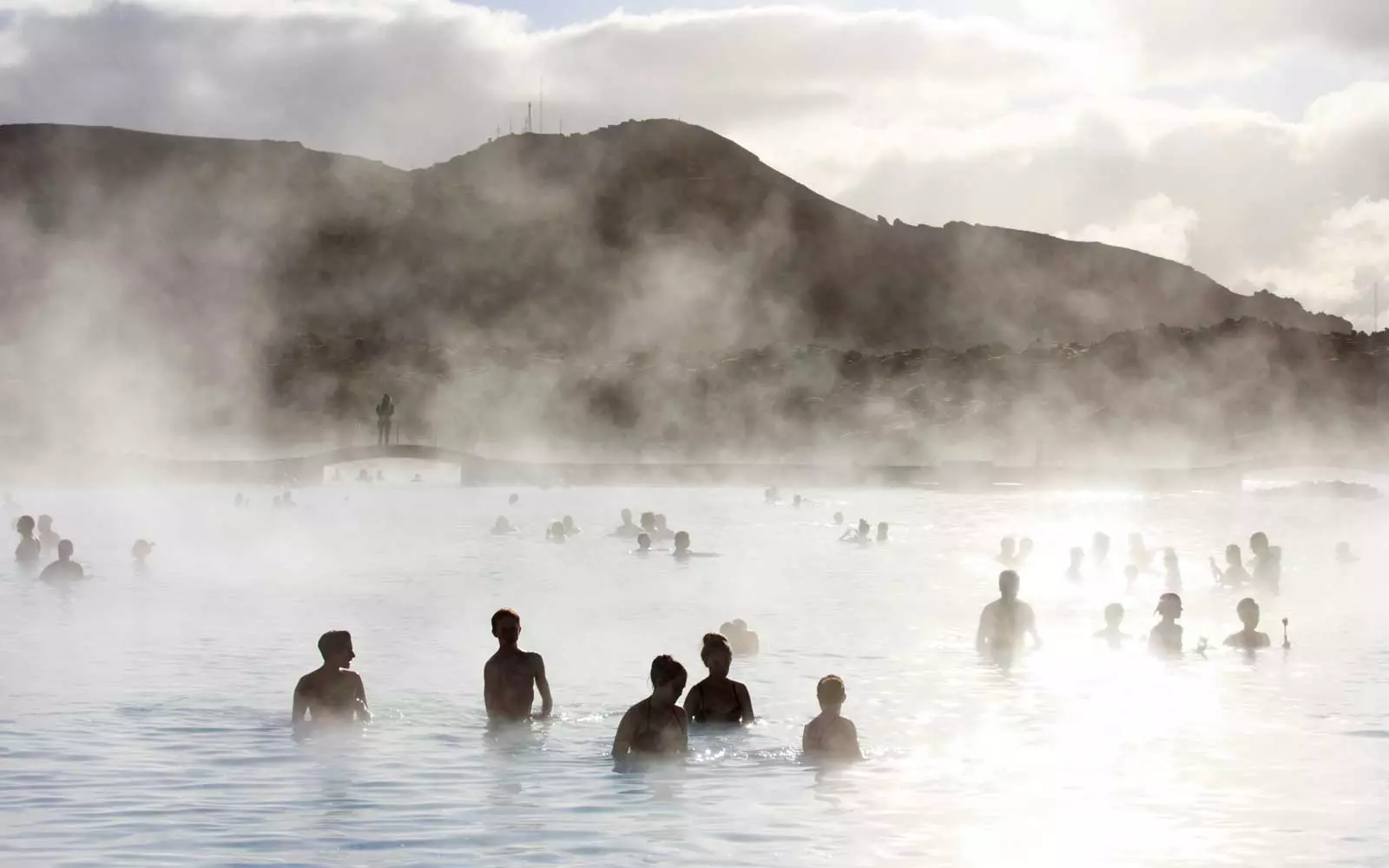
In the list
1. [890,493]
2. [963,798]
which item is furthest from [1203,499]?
[963,798]

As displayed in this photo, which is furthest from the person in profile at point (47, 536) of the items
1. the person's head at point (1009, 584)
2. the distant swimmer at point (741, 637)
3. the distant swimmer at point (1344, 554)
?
the distant swimmer at point (1344, 554)

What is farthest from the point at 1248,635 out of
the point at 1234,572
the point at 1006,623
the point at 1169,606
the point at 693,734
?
the point at 693,734

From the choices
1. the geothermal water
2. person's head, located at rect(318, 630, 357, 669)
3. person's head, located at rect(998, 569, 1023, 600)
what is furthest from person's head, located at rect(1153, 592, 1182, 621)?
person's head, located at rect(318, 630, 357, 669)

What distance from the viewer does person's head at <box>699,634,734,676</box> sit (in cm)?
1371

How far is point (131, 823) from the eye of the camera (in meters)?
11.4

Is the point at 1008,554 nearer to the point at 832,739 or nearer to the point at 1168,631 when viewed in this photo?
the point at 1168,631

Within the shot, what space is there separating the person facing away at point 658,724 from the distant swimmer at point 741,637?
272 inches

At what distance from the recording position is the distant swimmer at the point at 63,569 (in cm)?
2723

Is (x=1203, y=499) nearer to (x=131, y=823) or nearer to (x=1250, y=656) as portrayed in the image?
(x=1250, y=656)

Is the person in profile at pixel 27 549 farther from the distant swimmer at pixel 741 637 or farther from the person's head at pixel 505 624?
the person's head at pixel 505 624

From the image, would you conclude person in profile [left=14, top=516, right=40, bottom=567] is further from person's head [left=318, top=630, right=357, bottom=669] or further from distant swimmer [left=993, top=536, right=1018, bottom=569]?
person's head [left=318, top=630, right=357, bottom=669]

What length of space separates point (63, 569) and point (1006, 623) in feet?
51.3

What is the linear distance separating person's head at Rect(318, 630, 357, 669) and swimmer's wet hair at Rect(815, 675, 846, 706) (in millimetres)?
3786

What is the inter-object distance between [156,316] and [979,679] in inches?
6504
